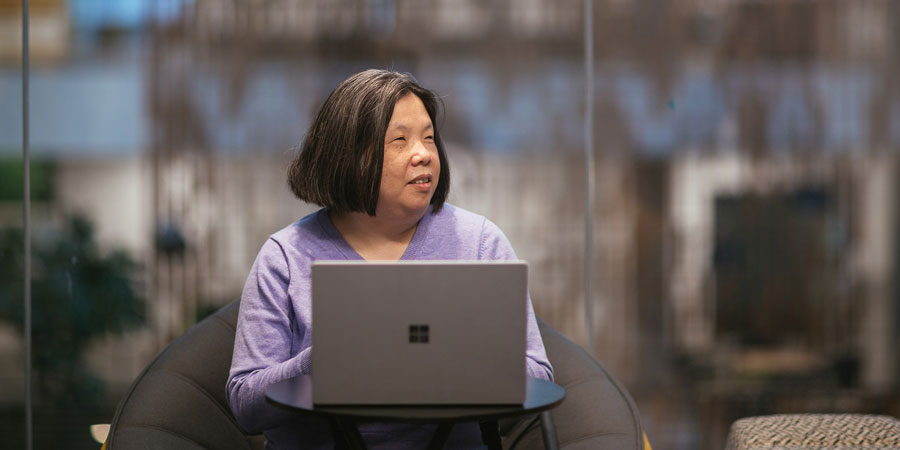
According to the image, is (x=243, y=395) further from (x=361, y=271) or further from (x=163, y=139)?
(x=163, y=139)

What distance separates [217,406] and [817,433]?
1394 mm

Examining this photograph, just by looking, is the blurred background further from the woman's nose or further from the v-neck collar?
the woman's nose

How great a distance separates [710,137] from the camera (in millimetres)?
2996

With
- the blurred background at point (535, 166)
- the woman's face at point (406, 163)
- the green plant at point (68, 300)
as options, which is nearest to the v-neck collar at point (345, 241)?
the woman's face at point (406, 163)

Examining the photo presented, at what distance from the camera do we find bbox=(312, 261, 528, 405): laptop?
1382 mm

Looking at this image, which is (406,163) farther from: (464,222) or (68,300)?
(68,300)

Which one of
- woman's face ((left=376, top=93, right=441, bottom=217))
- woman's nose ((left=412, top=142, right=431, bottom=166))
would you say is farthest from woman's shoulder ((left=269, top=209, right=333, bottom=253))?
woman's nose ((left=412, top=142, right=431, bottom=166))

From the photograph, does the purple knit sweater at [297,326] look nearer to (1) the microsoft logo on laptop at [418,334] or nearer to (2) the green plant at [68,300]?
(1) the microsoft logo on laptop at [418,334]

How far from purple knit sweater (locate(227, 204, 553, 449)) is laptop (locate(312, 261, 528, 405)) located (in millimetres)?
254

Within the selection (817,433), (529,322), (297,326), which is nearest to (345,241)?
(297,326)

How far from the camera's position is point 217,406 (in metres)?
2.07

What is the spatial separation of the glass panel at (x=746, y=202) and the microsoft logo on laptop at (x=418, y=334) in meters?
1.65

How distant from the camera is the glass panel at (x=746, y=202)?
9.72 feet

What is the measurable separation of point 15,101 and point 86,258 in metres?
0.56
